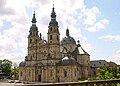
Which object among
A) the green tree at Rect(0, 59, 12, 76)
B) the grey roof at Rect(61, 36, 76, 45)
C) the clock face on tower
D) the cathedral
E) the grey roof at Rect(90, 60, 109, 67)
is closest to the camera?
the cathedral

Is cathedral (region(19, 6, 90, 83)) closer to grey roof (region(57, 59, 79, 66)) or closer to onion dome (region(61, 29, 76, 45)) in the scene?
grey roof (region(57, 59, 79, 66))

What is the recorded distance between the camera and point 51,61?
73625mm

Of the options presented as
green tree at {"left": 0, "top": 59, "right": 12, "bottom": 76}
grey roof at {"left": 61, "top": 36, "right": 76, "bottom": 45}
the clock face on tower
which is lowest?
green tree at {"left": 0, "top": 59, "right": 12, "bottom": 76}

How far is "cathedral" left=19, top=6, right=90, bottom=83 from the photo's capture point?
7225cm

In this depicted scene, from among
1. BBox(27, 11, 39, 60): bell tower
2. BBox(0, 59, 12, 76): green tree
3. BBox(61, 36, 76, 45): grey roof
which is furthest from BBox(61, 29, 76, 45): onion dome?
BBox(0, 59, 12, 76): green tree

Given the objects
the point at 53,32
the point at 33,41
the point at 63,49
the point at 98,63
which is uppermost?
the point at 53,32

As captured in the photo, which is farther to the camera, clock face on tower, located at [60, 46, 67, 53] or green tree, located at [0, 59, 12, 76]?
green tree, located at [0, 59, 12, 76]

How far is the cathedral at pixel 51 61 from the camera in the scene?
72.2 m

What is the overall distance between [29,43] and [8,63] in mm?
52798

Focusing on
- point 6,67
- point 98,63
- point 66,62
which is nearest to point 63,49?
point 66,62

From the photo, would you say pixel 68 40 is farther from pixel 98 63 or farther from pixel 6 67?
pixel 6 67

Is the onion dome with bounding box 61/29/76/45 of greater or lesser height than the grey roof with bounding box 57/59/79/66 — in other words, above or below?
above

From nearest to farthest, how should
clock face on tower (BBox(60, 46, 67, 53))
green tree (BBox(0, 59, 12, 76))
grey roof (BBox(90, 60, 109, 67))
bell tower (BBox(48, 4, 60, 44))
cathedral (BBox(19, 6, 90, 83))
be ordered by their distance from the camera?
cathedral (BBox(19, 6, 90, 83)), bell tower (BBox(48, 4, 60, 44)), clock face on tower (BBox(60, 46, 67, 53)), grey roof (BBox(90, 60, 109, 67)), green tree (BBox(0, 59, 12, 76))

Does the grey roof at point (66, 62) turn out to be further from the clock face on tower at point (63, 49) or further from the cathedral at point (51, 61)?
the clock face on tower at point (63, 49)
